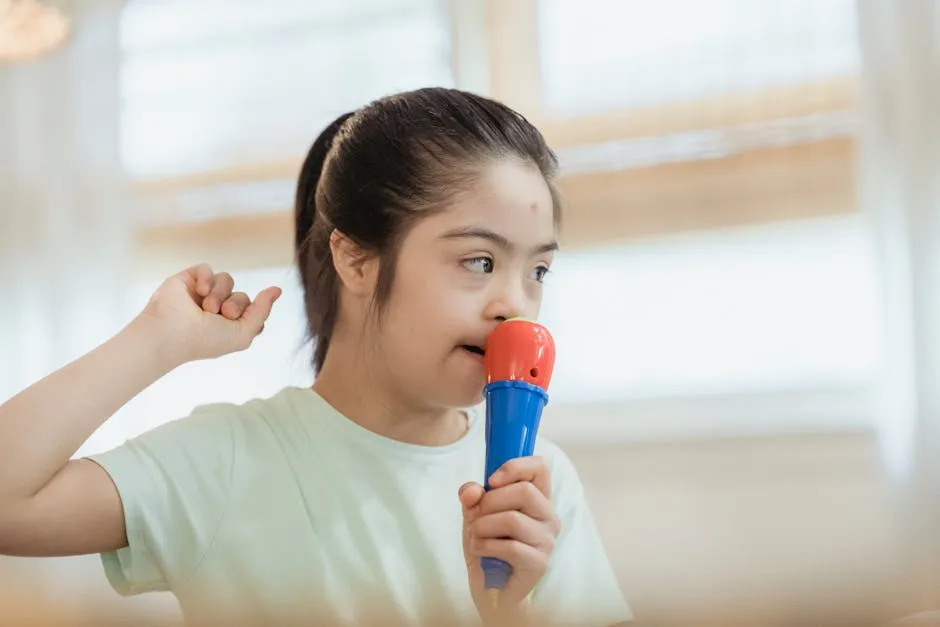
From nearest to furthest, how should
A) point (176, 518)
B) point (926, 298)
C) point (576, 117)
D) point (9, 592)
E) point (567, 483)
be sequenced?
point (176, 518) < point (567, 483) < point (926, 298) < point (576, 117) < point (9, 592)

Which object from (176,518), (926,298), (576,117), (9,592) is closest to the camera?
(176,518)

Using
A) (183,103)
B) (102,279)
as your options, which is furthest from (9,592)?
(183,103)

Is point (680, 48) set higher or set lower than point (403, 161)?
higher

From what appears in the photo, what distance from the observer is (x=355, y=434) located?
876 millimetres

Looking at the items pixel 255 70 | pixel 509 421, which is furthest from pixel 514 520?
pixel 255 70

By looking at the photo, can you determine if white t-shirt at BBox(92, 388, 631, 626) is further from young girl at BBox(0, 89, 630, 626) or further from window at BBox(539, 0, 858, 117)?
window at BBox(539, 0, 858, 117)

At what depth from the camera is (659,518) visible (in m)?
1.20

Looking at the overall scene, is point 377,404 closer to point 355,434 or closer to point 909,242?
point 355,434

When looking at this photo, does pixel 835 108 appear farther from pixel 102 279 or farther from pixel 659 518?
pixel 102 279

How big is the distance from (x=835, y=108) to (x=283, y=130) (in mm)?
733

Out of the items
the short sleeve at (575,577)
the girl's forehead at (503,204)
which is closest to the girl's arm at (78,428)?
the girl's forehead at (503,204)

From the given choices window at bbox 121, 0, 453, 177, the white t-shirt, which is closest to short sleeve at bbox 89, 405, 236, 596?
the white t-shirt

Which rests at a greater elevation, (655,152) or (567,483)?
(655,152)

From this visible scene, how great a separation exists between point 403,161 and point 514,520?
1.10ft
